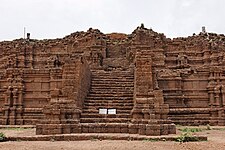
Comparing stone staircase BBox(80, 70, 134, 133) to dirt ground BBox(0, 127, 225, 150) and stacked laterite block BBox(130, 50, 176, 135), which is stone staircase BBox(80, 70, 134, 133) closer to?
stacked laterite block BBox(130, 50, 176, 135)

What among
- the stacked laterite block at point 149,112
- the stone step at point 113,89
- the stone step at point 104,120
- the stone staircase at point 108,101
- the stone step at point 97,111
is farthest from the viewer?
the stone step at point 113,89

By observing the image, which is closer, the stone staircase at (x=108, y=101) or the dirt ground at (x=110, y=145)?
the dirt ground at (x=110, y=145)

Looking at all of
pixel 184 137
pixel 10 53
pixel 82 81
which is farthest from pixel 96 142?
pixel 10 53

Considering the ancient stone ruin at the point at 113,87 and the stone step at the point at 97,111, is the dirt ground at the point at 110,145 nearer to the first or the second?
the ancient stone ruin at the point at 113,87

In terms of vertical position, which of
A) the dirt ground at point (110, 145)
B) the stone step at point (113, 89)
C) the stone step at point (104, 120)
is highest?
the stone step at point (113, 89)

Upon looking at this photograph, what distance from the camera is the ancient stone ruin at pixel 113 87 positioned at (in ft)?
45.2

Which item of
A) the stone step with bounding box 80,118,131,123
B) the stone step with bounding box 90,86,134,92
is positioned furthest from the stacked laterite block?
the stone step with bounding box 90,86,134,92

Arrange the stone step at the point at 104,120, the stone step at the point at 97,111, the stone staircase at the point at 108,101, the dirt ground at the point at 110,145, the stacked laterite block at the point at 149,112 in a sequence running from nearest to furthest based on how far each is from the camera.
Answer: the dirt ground at the point at 110,145 → the stacked laterite block at the point at 149,112 → the stone staircase at the point at 108,101 → the stone step at the point at 104,120 → the stone step at the point at 97,111

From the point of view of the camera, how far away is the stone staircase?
45.0 feet

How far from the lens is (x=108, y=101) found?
17219 mm

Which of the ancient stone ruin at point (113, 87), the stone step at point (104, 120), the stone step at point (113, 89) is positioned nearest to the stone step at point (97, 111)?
the ancient stone ruin at point (113, 87)

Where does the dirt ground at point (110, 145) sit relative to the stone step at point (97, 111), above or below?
below

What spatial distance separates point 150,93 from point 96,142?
12.8 ft

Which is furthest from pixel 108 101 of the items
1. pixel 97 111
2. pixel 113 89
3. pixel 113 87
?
pixel 113 87
